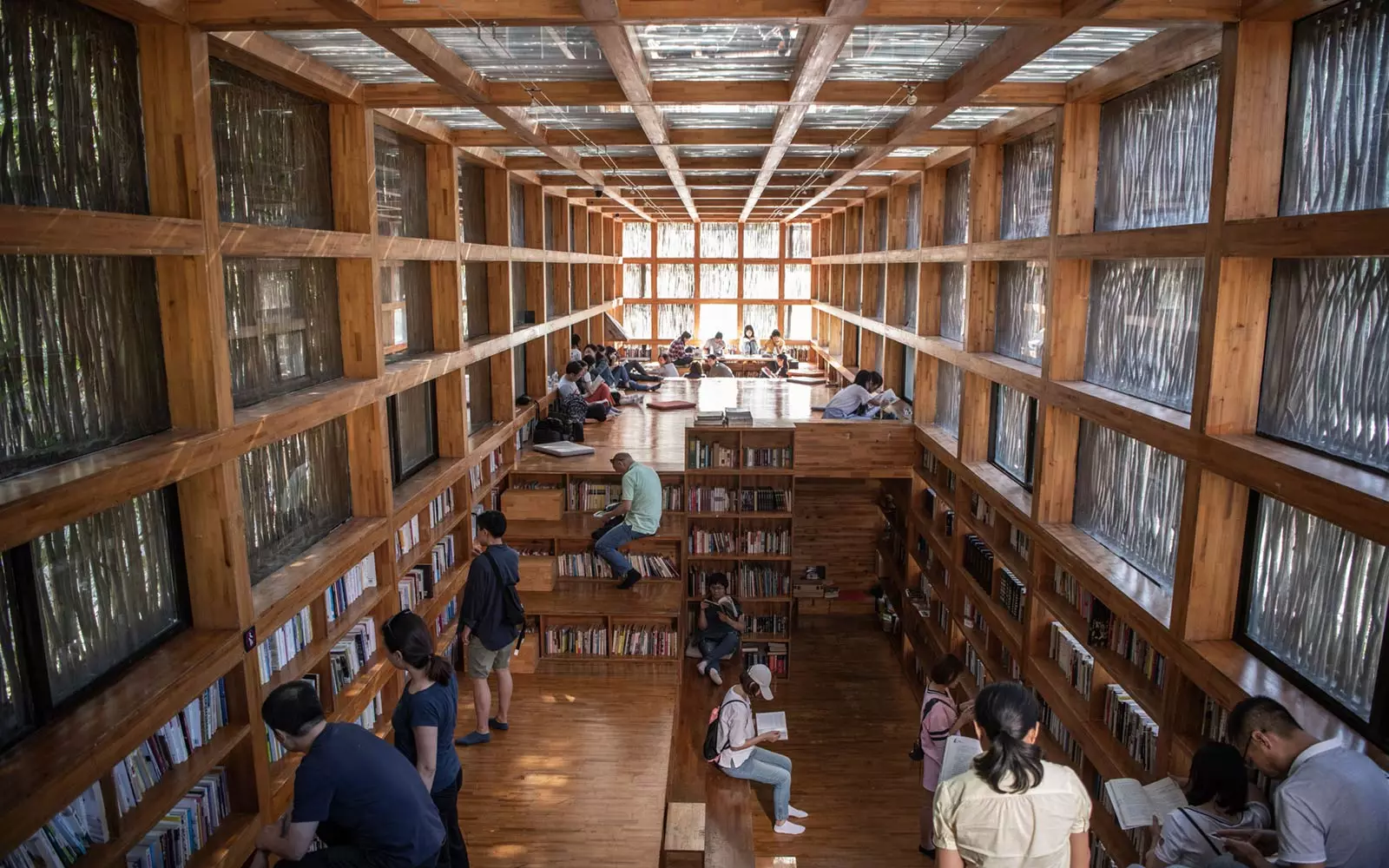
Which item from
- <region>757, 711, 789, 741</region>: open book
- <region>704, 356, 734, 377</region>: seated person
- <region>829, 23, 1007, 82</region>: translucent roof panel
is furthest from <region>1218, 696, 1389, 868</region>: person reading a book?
<region>704, 356, 734, 377</region>: seated person

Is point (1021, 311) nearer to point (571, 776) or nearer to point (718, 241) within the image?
point (571, 776)

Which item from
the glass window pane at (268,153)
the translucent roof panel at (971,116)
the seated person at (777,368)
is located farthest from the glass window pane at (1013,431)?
the seated person at (777,368)

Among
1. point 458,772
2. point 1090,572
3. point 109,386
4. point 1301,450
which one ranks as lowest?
point 458,772

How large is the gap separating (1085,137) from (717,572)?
549 centimetres

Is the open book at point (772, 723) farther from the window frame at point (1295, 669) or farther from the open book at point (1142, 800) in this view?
the window frame at point (1295, 669)

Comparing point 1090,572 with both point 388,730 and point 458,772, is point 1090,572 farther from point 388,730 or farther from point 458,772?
point 388,730

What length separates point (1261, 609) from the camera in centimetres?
397

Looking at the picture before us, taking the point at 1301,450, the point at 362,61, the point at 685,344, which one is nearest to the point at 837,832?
the point at 1301,450

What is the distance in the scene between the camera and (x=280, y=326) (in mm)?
4883

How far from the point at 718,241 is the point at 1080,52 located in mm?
16866

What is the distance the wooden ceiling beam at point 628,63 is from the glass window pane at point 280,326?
2111 mm

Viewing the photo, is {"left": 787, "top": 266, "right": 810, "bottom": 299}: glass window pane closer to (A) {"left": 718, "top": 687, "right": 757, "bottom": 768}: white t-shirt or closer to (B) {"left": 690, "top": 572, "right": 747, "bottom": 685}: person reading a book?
(B) {"left": 690, "top": 572, "right": 747, "bottom": 685}: person reading a book

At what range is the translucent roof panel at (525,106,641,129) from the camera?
20.5 feet

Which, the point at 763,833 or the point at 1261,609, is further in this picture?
the point at 763,833
